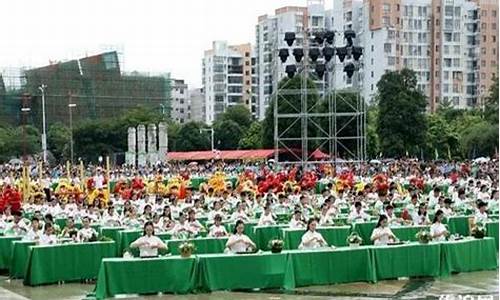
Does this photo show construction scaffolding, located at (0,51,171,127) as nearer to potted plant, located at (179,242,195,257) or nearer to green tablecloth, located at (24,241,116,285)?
green tablecloth, located at (24,241,116,285)

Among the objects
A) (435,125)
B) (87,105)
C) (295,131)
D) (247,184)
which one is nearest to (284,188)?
(247,184)

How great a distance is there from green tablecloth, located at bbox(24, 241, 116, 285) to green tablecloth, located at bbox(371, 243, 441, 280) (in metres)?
5.37

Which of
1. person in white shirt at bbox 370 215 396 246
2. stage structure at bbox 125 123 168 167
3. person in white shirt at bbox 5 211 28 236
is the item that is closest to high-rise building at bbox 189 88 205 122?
stage structure at bbox 125 123 168 167

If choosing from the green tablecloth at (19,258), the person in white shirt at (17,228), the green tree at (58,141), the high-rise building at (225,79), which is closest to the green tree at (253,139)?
the green tree at (58,141)

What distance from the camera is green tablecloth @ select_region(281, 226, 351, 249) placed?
19.3m

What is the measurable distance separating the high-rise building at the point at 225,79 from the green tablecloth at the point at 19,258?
128 meters

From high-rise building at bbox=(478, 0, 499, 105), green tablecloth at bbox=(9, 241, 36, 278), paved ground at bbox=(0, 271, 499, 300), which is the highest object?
high-rise building at bbox=(478, 0, 499, 105)

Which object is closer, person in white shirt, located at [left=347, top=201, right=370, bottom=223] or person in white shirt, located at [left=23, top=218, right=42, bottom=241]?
person in white shirt, located at [left=23, top=218, right=42, bottom=241]

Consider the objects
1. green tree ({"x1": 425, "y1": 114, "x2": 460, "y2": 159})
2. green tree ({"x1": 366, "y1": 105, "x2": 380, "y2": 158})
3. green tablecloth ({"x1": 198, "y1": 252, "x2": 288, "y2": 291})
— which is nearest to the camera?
green tablecloth ({"x1": 198, "y1": 252, "x2": 288, "y2": 291})

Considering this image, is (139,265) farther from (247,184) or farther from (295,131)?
(295,131)

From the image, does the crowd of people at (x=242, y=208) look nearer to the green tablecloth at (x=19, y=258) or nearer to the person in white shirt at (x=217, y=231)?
the person in white shirt at (x=217, y=231)

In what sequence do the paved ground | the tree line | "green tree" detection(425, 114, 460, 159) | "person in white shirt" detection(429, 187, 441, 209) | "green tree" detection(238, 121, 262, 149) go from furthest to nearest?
"green tree" detection(238, 121, 262, 149) → "green tree" detection(425, 114, 460, 159) → the tree line → "person in white shirt" detection(429, 187, 441, 209) → the paved ground

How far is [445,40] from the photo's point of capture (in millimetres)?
116062

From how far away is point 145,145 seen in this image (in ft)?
211
